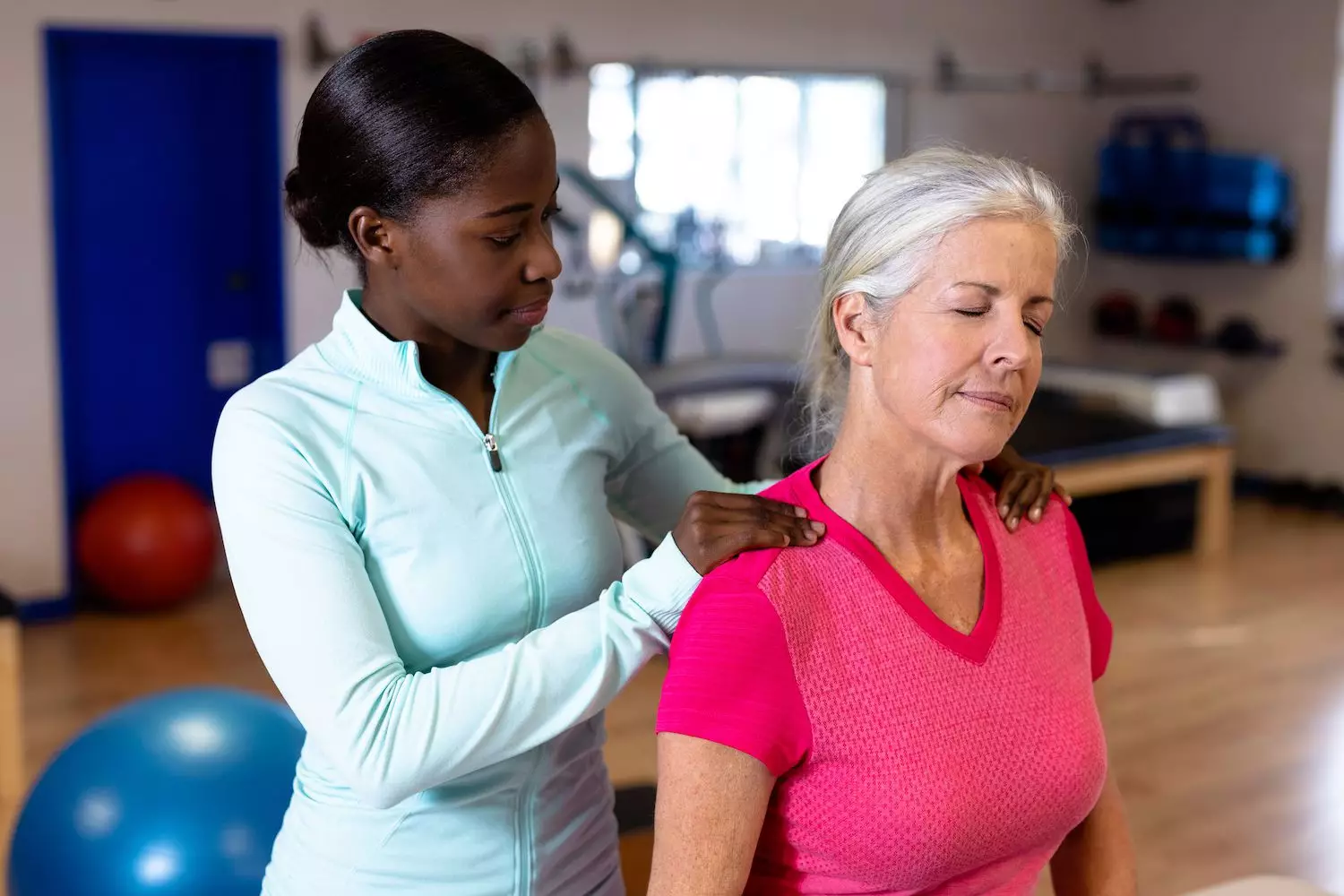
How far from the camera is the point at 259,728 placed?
92.2 inches

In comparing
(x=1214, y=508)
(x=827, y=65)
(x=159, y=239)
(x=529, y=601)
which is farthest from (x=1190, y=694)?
(x=159, y=239)

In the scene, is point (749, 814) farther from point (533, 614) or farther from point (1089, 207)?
point (1089, 207)

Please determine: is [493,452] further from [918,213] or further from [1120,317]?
[1120,317]

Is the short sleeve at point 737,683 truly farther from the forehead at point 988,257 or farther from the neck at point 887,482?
the forehead at point 988,257

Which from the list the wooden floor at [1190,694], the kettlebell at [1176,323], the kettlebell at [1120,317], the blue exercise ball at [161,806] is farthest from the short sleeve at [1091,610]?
the kettlebell at [1120,317]

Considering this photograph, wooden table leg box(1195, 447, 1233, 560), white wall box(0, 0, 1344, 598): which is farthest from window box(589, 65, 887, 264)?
wooden table leg box(1195, 447, 1233, 560)

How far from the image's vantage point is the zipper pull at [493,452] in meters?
1.47

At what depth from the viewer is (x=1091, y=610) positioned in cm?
158

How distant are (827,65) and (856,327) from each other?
232 inches

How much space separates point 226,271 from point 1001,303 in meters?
4.80

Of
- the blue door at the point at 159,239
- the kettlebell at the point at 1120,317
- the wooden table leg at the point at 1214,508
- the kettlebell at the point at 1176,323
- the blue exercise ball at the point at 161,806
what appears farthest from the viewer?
the kettlebell at the point at 1120,317

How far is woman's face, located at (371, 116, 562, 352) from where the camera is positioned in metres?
1.38

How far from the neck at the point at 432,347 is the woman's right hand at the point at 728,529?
1.00ft

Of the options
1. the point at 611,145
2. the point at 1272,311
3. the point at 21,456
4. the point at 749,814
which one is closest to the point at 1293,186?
the point at 1272,311
